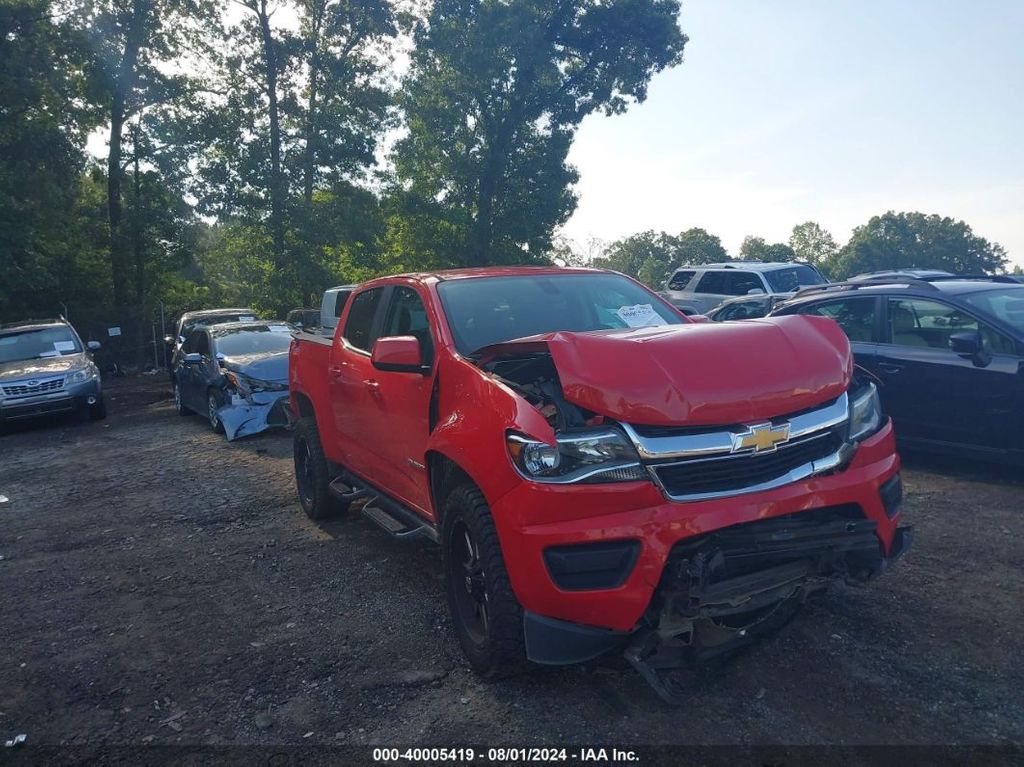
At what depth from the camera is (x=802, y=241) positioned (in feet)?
285

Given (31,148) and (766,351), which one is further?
(31,148)

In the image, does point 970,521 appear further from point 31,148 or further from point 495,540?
point 31,148

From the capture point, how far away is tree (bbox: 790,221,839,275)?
8281 centimetres

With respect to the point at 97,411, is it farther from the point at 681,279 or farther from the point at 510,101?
the point at 510,101

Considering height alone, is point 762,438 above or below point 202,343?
above

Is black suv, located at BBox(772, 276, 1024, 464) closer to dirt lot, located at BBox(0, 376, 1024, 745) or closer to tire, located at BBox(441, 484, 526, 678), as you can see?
dirt lot, located at BBox(0, 376, 1024, 745)

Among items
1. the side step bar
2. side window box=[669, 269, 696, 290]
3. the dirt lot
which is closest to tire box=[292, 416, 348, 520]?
the dirt lot

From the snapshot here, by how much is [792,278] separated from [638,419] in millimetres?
14945

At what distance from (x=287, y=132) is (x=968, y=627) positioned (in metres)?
28.9

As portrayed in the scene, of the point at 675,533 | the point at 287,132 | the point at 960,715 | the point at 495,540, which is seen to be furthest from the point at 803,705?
the point at 287,132

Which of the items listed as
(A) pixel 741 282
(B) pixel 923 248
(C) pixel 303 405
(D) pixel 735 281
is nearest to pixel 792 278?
(A) pixel 741 282

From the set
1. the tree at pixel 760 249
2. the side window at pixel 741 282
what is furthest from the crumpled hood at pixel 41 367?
the tree at pixel 760 249

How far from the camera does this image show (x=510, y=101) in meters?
31.0

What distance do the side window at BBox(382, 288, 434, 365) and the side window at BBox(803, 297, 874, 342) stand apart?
4385mm
